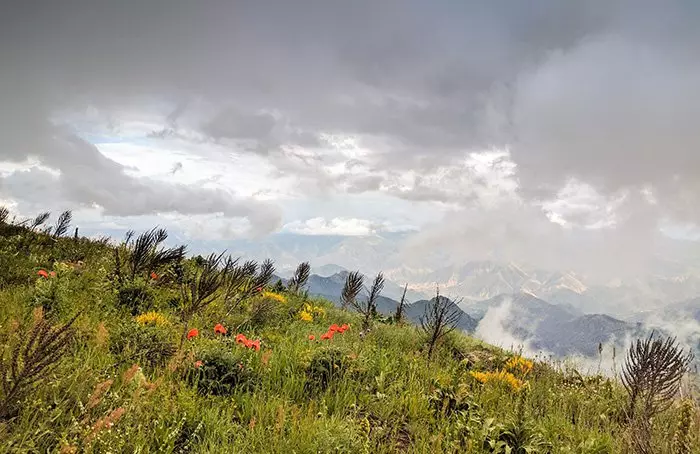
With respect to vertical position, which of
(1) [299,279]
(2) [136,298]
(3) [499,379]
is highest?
(1) [299,279]

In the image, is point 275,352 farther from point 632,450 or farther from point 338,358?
point 632,450

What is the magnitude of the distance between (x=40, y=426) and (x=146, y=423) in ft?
2.58

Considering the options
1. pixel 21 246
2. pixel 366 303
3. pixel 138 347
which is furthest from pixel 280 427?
pixel 21 246

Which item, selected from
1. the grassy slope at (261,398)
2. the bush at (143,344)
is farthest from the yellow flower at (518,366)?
the bush at (143,344)

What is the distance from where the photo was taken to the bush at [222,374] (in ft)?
16.5

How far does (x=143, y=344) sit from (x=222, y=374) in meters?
1.19

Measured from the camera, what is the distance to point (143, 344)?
5.60m

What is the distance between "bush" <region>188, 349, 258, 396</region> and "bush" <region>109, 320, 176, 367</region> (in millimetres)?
550

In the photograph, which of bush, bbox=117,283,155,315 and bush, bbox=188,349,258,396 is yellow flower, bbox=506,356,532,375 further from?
bush, bbox=117,283,155,315

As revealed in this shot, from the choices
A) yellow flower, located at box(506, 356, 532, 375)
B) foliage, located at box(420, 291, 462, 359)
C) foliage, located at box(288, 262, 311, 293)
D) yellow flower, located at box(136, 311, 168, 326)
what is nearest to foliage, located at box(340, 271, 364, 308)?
foliage, located at box(288, 262, 311, 293)

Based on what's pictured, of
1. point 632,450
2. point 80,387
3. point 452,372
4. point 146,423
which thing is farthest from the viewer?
point 452,372

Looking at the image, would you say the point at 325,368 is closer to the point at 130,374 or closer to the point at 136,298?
the point at 130,374

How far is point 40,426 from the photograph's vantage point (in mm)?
3416

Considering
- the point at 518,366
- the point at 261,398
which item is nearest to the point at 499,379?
the point at 518,366
